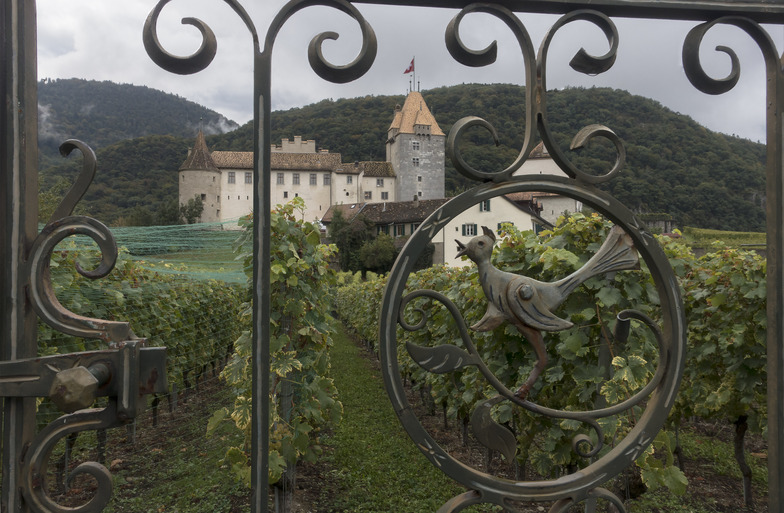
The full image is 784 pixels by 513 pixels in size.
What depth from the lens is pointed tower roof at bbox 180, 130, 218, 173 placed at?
61250 millimetres

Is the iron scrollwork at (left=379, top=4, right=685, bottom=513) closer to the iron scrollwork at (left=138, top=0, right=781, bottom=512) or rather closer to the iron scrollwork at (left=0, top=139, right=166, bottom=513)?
the iron scrollwork at (left=138, top=0, right=781, bottom=512)

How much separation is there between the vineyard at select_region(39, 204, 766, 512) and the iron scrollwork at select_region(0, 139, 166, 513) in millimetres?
2307

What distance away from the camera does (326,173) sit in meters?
64.5

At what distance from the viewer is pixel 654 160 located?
3422 centimetres

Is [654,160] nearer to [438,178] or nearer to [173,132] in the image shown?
[438,178]

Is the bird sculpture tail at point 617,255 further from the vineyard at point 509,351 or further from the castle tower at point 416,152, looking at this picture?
the castle tower at point 416,152

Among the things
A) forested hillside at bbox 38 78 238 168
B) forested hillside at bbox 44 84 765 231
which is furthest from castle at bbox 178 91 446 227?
forested hillside at bbox 38 78 238 168

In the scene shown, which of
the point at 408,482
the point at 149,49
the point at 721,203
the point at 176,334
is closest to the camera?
the point at 149,49

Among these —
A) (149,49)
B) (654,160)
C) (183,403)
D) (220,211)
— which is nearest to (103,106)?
(220,211)

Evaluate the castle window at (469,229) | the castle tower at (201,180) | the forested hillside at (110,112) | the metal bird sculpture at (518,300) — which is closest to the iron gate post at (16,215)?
the metal bird sculpture at (518,300)

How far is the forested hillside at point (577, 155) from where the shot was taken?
29.7 metres

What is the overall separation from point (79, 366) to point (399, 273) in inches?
22.7

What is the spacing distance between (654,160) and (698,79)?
37.0m

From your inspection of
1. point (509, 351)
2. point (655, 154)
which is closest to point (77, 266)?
point (509, 351)
